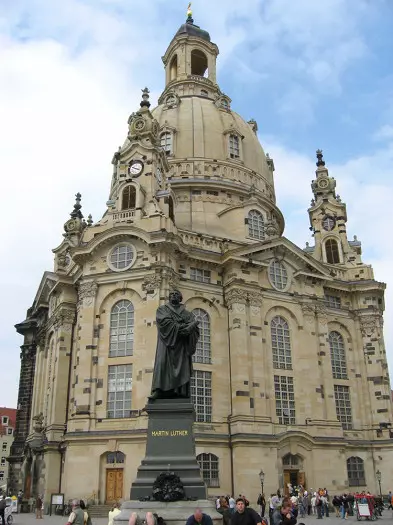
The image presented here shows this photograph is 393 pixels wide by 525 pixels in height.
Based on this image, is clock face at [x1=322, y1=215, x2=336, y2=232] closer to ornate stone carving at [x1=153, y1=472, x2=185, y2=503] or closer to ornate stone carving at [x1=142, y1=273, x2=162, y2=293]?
ornate stone carving at [x1=142, y1=273, x2=162, y2=293]

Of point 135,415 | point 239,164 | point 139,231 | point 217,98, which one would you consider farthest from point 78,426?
point 217,98

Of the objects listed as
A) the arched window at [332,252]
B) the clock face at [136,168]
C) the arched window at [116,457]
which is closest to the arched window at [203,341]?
the arched window at [116,457]

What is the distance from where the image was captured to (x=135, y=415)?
36.0 m

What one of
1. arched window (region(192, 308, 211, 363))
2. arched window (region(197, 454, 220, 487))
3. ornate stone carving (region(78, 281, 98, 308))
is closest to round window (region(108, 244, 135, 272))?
ornate stone carving (region(78, 281, 98, 308))

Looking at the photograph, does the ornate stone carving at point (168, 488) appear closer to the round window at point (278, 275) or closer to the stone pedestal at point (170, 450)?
the stone pedestal at point (170, 450)

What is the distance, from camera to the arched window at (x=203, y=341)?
39969 mm

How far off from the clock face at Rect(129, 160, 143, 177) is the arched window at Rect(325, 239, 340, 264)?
19802mm

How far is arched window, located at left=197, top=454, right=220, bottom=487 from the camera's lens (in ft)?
120

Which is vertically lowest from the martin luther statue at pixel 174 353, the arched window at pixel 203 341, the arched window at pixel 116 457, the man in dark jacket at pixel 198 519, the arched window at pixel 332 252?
the man in dark jacket at pixel 198 519

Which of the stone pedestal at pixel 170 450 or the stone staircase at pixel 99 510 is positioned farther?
the stone staircase at pixel 99 510

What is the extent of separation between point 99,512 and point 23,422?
23.6m

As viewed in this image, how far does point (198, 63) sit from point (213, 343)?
41.2 m

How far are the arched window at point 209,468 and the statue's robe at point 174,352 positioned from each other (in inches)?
894

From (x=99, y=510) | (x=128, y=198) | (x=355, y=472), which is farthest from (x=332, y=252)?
(x=99, y=510)
